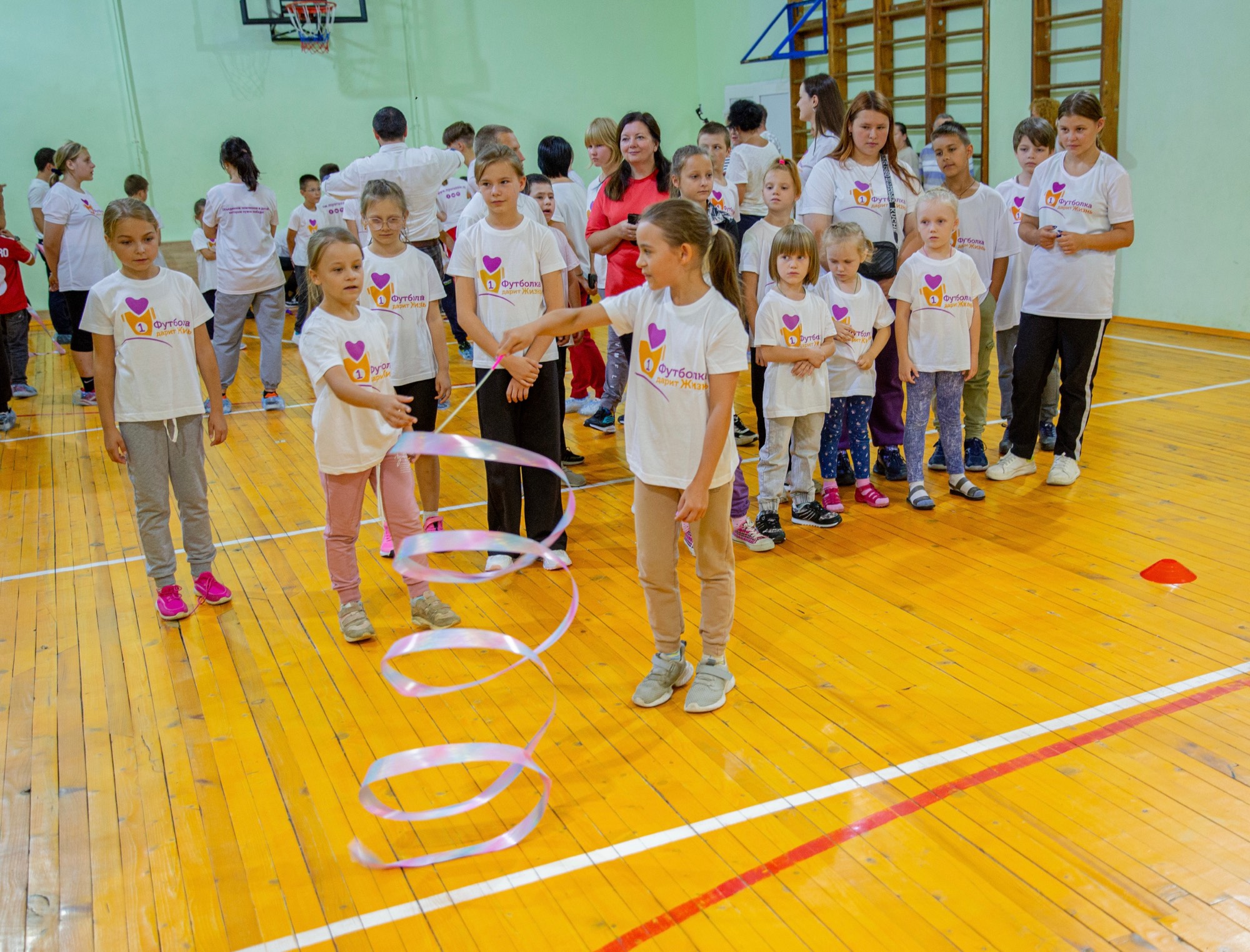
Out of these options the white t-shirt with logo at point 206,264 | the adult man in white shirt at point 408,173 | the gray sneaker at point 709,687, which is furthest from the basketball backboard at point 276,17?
the gray sneaker at point 709,687

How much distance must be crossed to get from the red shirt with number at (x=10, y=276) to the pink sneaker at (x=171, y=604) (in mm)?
4400

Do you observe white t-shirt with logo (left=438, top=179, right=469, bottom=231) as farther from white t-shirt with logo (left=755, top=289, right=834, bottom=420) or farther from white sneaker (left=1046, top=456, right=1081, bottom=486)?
white sneaker (left=1046, top=456, right=1081, bottom=486)

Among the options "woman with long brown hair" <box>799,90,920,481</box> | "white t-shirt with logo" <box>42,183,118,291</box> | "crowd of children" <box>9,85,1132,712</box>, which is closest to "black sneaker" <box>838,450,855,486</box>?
"crowd of children" <box>9,85,1132,712</box>

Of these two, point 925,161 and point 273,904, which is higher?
point 925,161

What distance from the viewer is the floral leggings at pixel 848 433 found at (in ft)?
15.1

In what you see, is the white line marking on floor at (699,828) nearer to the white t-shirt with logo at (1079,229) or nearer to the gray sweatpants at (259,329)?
the white t-shirt with logo at (1079,229)

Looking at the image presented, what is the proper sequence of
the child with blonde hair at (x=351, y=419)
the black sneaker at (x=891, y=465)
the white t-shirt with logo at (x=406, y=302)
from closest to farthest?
the child with blonde hair at (x=351, y=419), the white t-shirt with logo at (x=406, y=302), the black sneaker at (x=891, y=465)

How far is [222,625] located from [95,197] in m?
9.97

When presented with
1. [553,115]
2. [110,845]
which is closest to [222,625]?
[110,845]

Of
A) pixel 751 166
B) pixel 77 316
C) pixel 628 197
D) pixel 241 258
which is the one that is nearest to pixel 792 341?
pixel 628 197

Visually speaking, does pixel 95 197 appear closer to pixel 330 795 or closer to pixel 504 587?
pixel 504 587

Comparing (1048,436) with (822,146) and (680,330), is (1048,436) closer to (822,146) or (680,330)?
(822,146)

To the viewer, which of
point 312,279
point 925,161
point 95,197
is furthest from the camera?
point 95,197

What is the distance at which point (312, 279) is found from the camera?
3498mm
